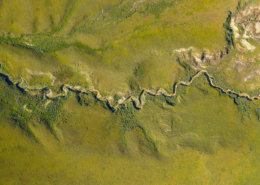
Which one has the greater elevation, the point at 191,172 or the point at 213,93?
the point at 213,93

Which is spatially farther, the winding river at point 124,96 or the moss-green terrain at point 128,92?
the winding river at point 124,96

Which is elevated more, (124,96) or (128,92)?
(128,92)

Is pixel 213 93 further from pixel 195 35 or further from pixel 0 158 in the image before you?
pixel 0 158

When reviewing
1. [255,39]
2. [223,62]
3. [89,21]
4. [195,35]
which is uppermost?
[255,39]

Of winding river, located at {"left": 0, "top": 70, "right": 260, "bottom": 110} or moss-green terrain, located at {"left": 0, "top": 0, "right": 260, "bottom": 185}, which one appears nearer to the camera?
moss-green terrain, located at {"left": 0, "top": 0, "right": 260, "bottom": 185}

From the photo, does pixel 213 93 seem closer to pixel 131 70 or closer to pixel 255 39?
pixel 255 39

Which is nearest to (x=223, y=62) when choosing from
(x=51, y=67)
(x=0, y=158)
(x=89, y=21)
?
(x=89, y=21)
